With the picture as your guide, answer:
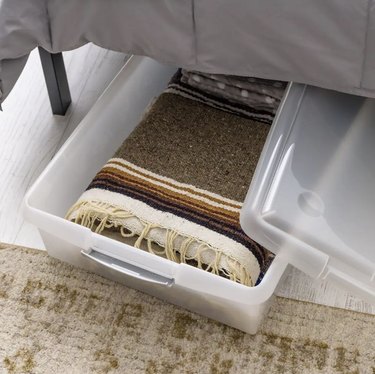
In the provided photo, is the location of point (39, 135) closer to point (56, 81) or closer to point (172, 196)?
point (56, 81)

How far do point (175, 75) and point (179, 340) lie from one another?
54 centimetres

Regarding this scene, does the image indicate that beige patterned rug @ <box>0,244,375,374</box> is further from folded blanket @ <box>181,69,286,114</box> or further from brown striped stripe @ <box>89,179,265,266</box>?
folded blanket @ <box>181,69,286,114</box>

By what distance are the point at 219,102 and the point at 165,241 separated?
1.13 ft

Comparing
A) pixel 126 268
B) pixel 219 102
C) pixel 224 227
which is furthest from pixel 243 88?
pixel 126 268

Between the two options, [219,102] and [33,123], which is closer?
[219,102]

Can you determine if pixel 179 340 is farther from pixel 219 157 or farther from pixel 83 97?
pixel 83 97

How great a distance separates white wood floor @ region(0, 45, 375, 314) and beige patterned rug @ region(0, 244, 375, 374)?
0.04 meters

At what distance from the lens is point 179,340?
1.31 meters

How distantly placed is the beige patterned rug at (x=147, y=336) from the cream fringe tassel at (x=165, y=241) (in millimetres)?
120

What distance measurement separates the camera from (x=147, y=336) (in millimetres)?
1314

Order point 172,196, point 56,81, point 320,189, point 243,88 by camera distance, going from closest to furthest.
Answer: point 320,189 < point 172,196 < point 243,88 < point 56,81

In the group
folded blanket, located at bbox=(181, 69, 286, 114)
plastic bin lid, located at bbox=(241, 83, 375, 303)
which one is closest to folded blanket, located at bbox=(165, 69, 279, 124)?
folded blanket, located at bbox=(181, 69, 286, 114)

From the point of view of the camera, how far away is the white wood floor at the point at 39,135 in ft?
4.54

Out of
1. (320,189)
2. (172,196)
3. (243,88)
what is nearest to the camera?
(320,189)
